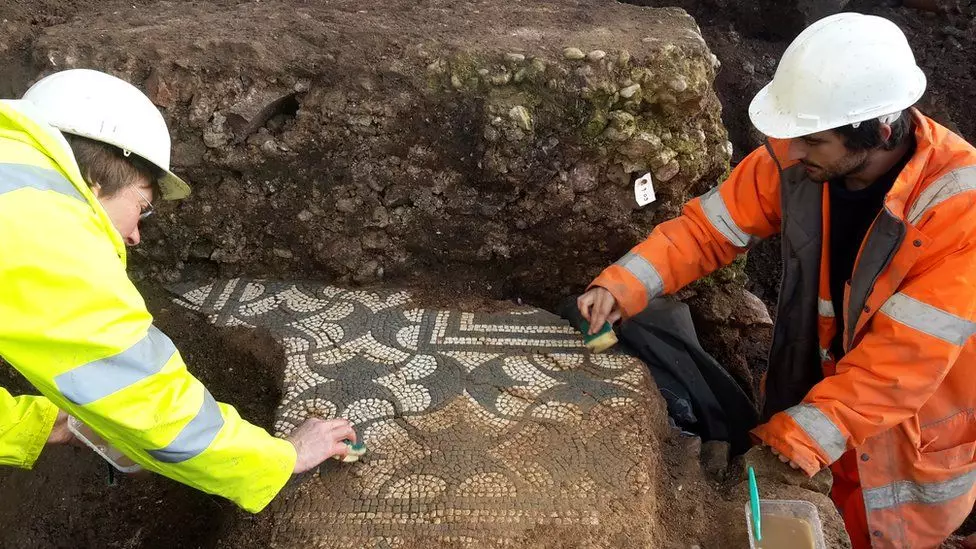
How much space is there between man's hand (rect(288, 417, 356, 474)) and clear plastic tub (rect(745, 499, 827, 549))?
4.01 ft

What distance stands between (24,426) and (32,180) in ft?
3.29

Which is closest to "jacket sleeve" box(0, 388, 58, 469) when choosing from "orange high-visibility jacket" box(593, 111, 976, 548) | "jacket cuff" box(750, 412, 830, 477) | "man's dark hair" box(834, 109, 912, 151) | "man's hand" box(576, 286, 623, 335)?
"man's hand" box(576, 286, 623, 335)

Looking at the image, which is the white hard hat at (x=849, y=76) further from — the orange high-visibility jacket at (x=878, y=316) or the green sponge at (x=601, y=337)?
the green sponge at (x=601, y=337)

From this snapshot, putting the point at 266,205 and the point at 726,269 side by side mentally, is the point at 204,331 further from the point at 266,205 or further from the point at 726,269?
the point at 726,269

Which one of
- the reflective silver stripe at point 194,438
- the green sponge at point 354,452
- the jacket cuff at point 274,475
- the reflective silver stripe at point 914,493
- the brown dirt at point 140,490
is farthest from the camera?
the brown dirt at point 140,490

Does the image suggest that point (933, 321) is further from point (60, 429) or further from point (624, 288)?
point (60, 429)

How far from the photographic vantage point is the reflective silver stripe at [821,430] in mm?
2240

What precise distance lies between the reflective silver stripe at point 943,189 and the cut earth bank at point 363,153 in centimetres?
113

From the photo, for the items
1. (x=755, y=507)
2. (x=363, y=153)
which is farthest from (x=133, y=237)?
(x=755, y=507)

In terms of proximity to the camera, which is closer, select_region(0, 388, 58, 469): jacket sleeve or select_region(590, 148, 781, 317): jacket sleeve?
select_region(0, 388, 58, 469): jacket sleeve

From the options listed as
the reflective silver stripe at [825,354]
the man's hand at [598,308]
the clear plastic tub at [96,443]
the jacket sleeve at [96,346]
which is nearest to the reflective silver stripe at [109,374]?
the jacket sleeve at [96,346]

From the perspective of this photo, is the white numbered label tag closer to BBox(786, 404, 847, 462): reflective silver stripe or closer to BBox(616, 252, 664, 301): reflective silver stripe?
BBox(616, 252, 664, 301): reflective silver stripe

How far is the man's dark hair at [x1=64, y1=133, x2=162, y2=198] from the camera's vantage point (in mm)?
1820

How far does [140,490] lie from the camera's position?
10.0 ft
